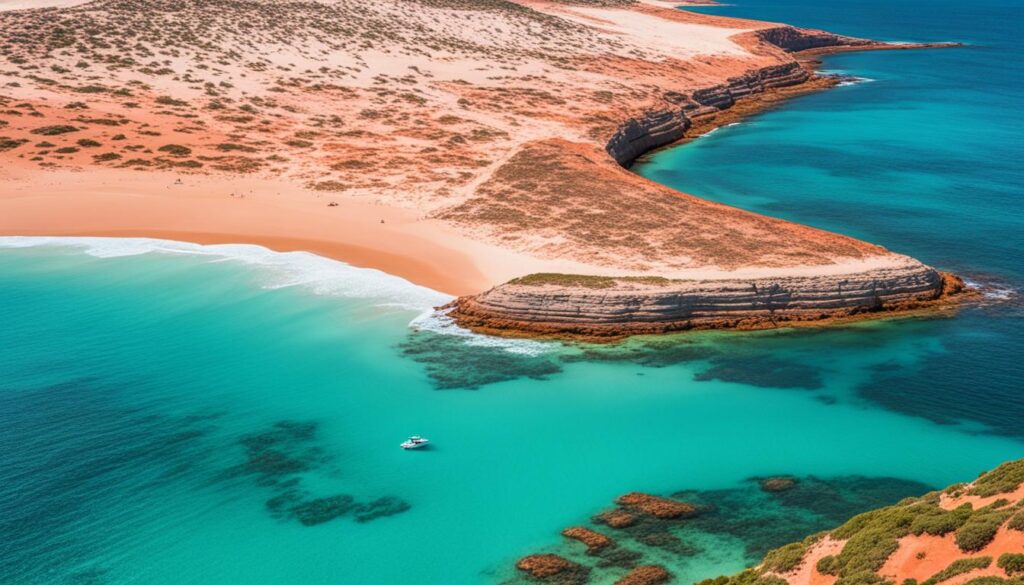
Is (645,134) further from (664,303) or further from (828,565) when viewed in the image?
(828,565)

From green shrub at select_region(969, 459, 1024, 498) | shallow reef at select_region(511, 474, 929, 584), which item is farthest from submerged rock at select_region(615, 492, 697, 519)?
green shrub at select_region(969, 459, 1024, 498)

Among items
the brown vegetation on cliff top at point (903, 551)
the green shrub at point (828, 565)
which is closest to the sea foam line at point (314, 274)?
the brown vegetation on cliff top at point (903, 551)

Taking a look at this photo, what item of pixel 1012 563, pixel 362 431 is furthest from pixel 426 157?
pixel 1012 563

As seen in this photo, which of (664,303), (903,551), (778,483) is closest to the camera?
(903,551)

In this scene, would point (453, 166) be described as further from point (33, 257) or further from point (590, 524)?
point (590, 524)

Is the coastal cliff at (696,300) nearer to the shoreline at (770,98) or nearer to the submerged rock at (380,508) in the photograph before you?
the submerged rock at (380,508)

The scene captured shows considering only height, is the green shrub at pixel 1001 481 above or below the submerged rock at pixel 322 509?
above
